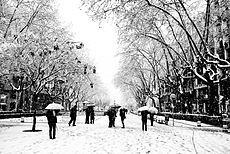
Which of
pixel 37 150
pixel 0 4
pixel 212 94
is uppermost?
pixel 0 4

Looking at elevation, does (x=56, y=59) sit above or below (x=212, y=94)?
above

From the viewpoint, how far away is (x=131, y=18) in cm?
1495

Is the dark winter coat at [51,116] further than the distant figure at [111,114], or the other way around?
the distant figure at [111,114]

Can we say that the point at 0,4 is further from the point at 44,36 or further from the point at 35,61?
the point at 35,61

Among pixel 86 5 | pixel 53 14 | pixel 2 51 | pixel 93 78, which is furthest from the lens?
pixel 93 78

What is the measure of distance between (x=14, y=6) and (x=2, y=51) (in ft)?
20.7

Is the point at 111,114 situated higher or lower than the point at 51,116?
lower

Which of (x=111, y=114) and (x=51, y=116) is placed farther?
(x=111, y=114)

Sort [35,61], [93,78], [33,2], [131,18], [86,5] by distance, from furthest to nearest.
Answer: [93,78]
[35,61]
[33,2]
[131,18]
[86,5]

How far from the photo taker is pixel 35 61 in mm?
25562

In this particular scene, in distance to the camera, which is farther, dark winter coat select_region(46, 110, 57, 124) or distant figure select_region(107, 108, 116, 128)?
distant figure select_region(107, 108, 116, 128)

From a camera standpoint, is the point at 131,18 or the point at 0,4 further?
the point at 0,4

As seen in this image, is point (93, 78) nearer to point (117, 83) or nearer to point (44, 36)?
point (117, 83)

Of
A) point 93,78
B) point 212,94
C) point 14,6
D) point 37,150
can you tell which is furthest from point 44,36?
point 93,78
